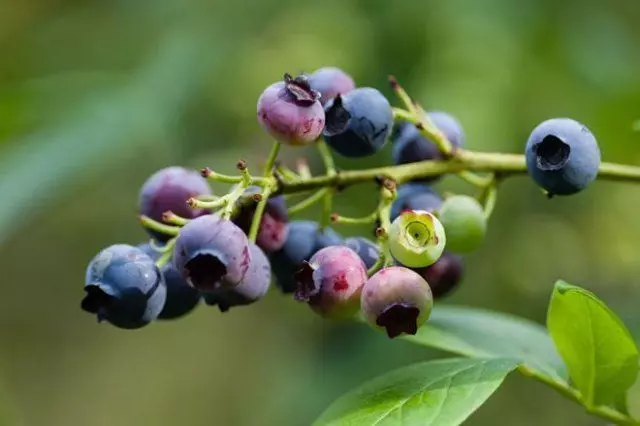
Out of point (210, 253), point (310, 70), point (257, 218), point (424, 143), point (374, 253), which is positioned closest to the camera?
point (210, 253)

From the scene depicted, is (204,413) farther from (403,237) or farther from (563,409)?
(403,237)

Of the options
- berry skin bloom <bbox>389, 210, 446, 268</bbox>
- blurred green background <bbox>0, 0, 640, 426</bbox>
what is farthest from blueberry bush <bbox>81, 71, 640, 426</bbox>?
blurred green background <bbox>0, 0, 640, 426</bbox>

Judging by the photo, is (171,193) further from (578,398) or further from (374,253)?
(578,398)

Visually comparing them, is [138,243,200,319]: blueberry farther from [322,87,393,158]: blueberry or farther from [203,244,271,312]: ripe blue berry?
[322,87,393,158]: blueberry

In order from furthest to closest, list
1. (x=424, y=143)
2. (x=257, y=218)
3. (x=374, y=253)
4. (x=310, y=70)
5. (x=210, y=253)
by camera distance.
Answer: (x=310, y=70), (x=424, y=143), (x=374, y=253), (x=257, y=218), (x=210, y=253)

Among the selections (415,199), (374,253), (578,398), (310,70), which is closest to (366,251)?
(374,253)

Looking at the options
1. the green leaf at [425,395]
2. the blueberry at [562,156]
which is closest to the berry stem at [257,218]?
the green leaf at [425,395]
